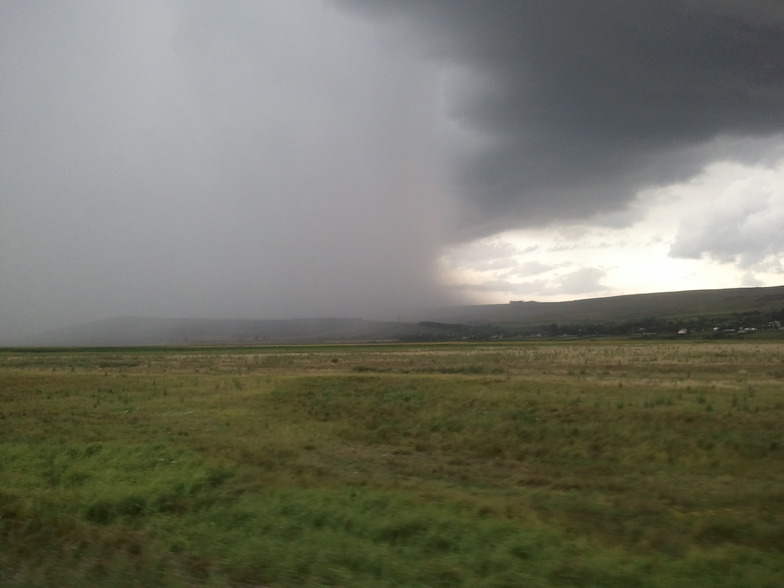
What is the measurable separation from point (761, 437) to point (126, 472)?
693 inches

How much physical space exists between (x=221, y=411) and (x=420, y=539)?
19744 millimetres

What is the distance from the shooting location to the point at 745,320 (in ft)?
474

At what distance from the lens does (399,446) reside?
21.6 m

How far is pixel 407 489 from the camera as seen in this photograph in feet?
46.5

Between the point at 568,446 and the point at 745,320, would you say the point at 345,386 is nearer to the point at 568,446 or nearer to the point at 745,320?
the point at 568,446

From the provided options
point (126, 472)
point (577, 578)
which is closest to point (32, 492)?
point (126, 472)

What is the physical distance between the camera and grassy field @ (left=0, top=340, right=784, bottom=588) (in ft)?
28.6

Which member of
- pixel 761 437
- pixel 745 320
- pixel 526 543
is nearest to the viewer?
pixel 526 543

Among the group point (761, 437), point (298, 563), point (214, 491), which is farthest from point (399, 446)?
point (298, 563)

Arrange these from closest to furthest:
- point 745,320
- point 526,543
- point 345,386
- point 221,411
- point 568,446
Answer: point 526,543 → point 568,446 → point 221,411 → point 345,386 → point 745,320

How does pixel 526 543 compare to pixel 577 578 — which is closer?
pixel 577 578

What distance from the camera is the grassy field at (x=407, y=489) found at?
871 cm

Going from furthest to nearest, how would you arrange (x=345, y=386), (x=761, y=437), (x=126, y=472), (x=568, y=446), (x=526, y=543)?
(x=345, y=386)
(x=568, y=446)
(x=761, y=437)
(x=126, y=472)
(x=526, y=543)

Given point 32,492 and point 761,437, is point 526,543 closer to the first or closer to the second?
point 32,492
